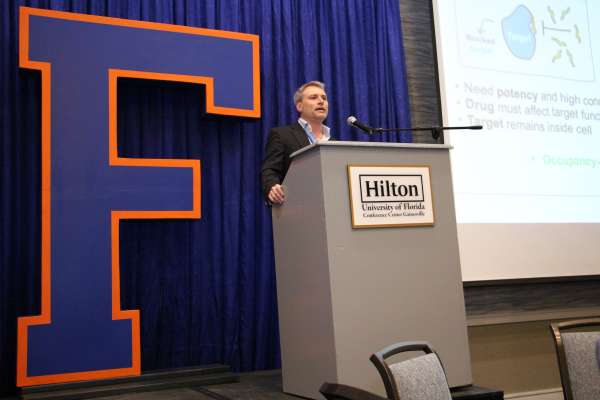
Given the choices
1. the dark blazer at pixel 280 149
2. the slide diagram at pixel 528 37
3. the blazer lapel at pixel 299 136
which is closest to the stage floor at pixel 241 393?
the dark blazer at pixel 280 149

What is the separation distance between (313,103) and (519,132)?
1766 millimetres

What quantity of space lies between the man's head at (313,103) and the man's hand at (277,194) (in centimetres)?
57

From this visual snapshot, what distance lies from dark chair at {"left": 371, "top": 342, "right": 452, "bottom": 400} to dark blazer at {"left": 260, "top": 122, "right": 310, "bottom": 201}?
1290 mm

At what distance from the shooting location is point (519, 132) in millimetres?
4031

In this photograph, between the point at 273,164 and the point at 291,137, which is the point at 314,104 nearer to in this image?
the point at 291,137

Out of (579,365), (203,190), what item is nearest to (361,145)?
(579,365)

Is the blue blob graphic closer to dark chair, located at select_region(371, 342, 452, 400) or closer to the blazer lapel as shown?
the blazer lapel

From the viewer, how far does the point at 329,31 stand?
3951mm

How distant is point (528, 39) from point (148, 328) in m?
3.07

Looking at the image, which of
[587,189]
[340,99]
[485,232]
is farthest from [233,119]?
[587,189]

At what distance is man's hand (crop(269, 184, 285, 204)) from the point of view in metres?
2.45

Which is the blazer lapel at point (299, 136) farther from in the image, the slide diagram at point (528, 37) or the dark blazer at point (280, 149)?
the slide diagram at point (528, 37)

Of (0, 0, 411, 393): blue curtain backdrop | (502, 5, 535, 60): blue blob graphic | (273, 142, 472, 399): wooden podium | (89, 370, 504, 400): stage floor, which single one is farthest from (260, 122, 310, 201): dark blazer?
(502, 5, 535, 60): blue blob graphic

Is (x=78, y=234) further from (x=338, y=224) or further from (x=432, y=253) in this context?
(x=432, y=253)
